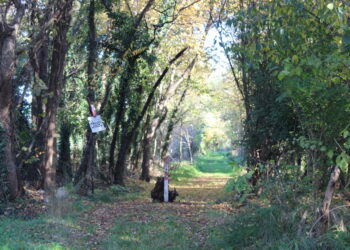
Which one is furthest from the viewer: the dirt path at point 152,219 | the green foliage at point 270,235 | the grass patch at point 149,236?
the dirt path at point 152,219

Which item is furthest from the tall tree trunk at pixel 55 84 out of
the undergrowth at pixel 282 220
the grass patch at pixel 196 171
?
the undergrowth at pixel 282 220

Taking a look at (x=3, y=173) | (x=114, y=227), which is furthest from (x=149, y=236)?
(x=3, y=173)

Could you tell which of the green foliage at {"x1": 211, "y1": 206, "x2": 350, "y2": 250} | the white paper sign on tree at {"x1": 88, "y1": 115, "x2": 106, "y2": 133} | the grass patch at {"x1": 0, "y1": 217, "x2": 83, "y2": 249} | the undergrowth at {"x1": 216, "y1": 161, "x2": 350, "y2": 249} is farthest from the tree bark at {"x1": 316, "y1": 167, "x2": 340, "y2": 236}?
the white paper sign on tree at {"x1": 88, "y1": 115, "x2": 106, "y2": 133}

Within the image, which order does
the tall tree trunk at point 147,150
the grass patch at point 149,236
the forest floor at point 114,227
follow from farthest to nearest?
the tall tree trunk at point 147,150
the grass patch at point 149,236
the forest floor at point 114,227

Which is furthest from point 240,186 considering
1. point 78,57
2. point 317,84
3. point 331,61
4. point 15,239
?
point 78,57

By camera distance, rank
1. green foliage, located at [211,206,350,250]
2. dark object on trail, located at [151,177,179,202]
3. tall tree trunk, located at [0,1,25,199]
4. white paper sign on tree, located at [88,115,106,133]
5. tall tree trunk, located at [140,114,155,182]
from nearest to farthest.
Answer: green foliage, located at [211,206,350,250]
tall tree trunk, located at [0,1,25,199]
white paper sign on tree, located at [88,115,106,133]
dark object on trail, located at [151,177,179,202]
tall tree trunk, located at [140,114,155,182]

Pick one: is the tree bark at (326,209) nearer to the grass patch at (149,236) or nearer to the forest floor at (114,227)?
the forest floor at (114,227)

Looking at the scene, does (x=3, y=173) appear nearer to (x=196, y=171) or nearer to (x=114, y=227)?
(x=114, y=227)

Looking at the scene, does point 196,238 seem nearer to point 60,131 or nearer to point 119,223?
point 119,223

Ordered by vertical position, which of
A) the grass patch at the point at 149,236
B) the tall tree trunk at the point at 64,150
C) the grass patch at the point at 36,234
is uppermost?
the tall tree trunk at the point at 64,150

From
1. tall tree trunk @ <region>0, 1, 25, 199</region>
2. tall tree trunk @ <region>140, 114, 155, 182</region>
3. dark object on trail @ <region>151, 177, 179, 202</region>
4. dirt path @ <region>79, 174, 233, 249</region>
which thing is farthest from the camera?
tall tree trunk @ <region>140, 114, 155, 182</region>

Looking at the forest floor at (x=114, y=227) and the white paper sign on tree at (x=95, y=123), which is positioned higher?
the white paper sign on tree at (x=95, y=123)

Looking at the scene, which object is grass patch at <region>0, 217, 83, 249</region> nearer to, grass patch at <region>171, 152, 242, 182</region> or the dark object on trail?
grass patch at <region>171, 152, 242, 182</region>

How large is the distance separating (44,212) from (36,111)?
7077 millimetres
